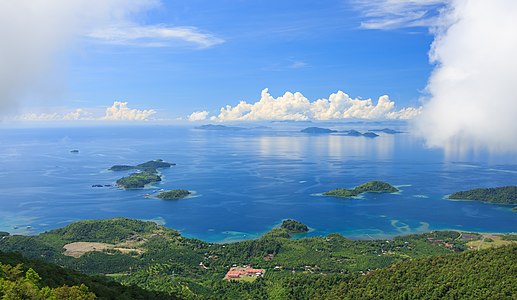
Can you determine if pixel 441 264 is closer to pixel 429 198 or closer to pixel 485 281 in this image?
pixel 485 281

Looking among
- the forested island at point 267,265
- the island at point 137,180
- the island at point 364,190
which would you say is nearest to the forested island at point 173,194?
the island at point 137,180

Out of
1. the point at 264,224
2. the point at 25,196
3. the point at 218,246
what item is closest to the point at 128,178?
the point at 25,196

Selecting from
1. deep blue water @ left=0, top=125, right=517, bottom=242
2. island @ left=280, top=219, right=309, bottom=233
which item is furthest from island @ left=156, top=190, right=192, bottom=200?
island @ left=280, top=219, right=309, bottom=233

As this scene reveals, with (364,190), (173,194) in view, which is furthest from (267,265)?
(364,190)

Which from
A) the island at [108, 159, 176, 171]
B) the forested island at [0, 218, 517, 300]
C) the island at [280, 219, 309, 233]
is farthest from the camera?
the island at [108, 159, 176, 171]

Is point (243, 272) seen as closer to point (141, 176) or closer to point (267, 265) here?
point (267, 265)

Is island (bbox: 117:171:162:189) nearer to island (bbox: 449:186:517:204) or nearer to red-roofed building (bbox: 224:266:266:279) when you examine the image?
red-roofed building (bbox: 224:266:266:279)
